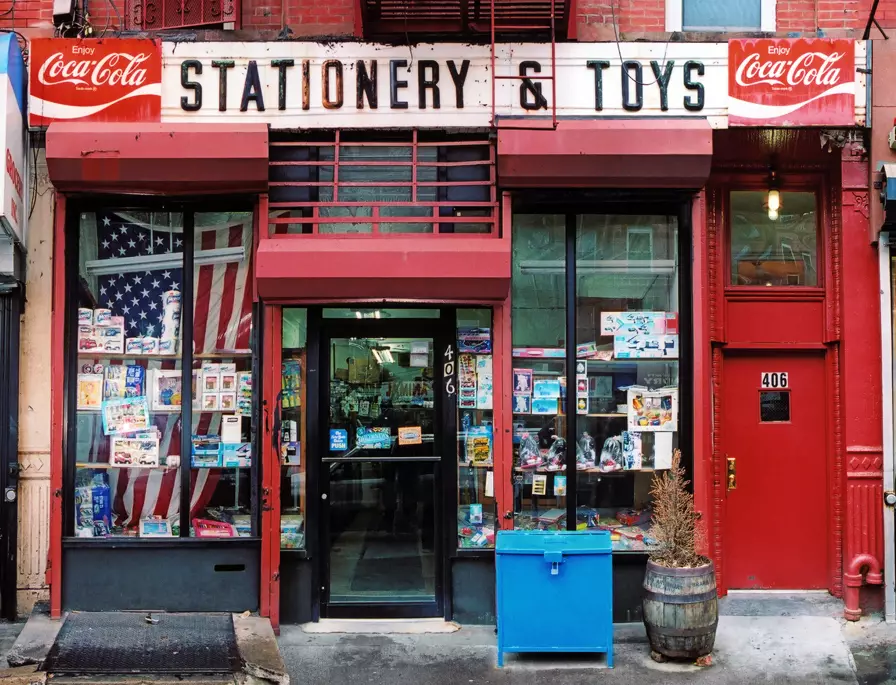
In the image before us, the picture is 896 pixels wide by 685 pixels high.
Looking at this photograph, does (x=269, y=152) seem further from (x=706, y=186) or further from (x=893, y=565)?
(x=893, y=565)

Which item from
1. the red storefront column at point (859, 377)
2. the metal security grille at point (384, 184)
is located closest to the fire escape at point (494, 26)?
the metal security grille at point (384, 184)

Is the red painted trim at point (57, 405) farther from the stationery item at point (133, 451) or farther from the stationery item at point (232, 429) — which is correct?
the stationery item at point (232, 429)

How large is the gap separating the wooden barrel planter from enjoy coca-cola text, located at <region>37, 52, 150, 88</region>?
5.88 metres

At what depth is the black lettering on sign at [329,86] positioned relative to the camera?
7.03m

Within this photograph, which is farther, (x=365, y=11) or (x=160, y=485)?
(x=160, y=485)

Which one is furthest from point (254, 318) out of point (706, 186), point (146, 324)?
point (706, 186)

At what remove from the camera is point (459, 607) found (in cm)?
698

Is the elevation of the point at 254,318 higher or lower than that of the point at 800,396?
higher

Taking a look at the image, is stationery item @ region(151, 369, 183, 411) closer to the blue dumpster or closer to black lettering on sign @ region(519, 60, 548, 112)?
the blue dumpster

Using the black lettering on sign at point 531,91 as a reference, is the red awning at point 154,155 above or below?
below

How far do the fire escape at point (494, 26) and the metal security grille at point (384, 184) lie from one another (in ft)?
1.72

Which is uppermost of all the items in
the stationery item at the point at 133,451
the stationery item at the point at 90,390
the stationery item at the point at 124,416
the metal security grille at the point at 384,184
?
the metal security grille at the point at 384,184

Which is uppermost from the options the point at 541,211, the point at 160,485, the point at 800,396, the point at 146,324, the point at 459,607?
the point at 541,211

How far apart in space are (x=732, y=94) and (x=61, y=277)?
5.94 meters
